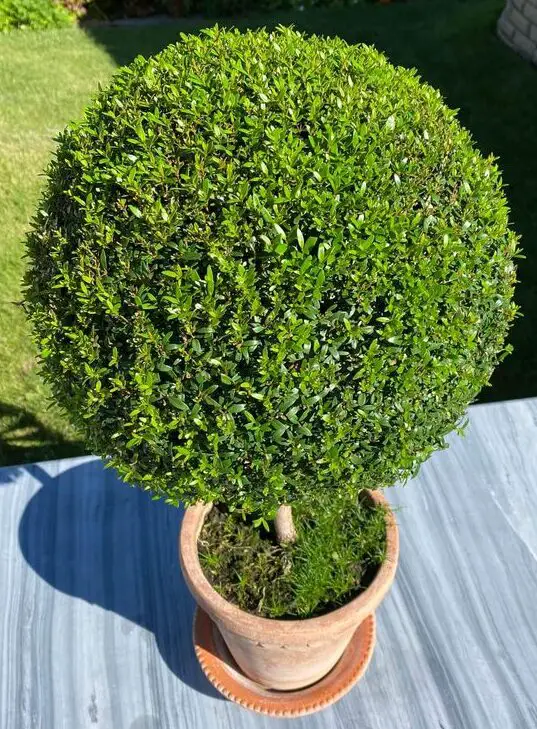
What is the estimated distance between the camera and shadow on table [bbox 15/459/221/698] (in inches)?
127

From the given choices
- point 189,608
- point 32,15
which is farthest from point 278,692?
point 32,15

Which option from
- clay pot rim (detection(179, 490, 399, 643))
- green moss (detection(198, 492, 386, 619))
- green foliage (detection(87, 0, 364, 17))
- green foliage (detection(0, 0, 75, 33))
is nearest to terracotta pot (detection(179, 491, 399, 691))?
clay pot rim (detection(179, 490, 399, 643))

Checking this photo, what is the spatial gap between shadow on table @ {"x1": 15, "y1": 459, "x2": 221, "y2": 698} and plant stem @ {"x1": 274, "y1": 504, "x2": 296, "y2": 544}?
28.0 inches

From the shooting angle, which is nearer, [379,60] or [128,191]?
[128,191]

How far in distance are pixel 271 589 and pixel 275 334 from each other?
4.76 ft

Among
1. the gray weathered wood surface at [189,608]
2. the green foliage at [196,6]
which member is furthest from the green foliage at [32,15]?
the gray weathered wood surface at [189,608]

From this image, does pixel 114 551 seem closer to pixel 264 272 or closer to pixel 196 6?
pixel 264 272

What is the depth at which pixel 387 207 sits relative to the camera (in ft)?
6.23

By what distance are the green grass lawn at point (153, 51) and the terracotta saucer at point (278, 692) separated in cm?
219

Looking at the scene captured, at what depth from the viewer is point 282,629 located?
2.52 m

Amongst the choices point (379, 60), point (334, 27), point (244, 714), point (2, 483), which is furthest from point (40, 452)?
point (334, 27)

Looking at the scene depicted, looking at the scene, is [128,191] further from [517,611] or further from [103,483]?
[517,611]

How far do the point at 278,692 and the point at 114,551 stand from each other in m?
1.11

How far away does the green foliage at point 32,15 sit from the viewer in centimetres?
1063
